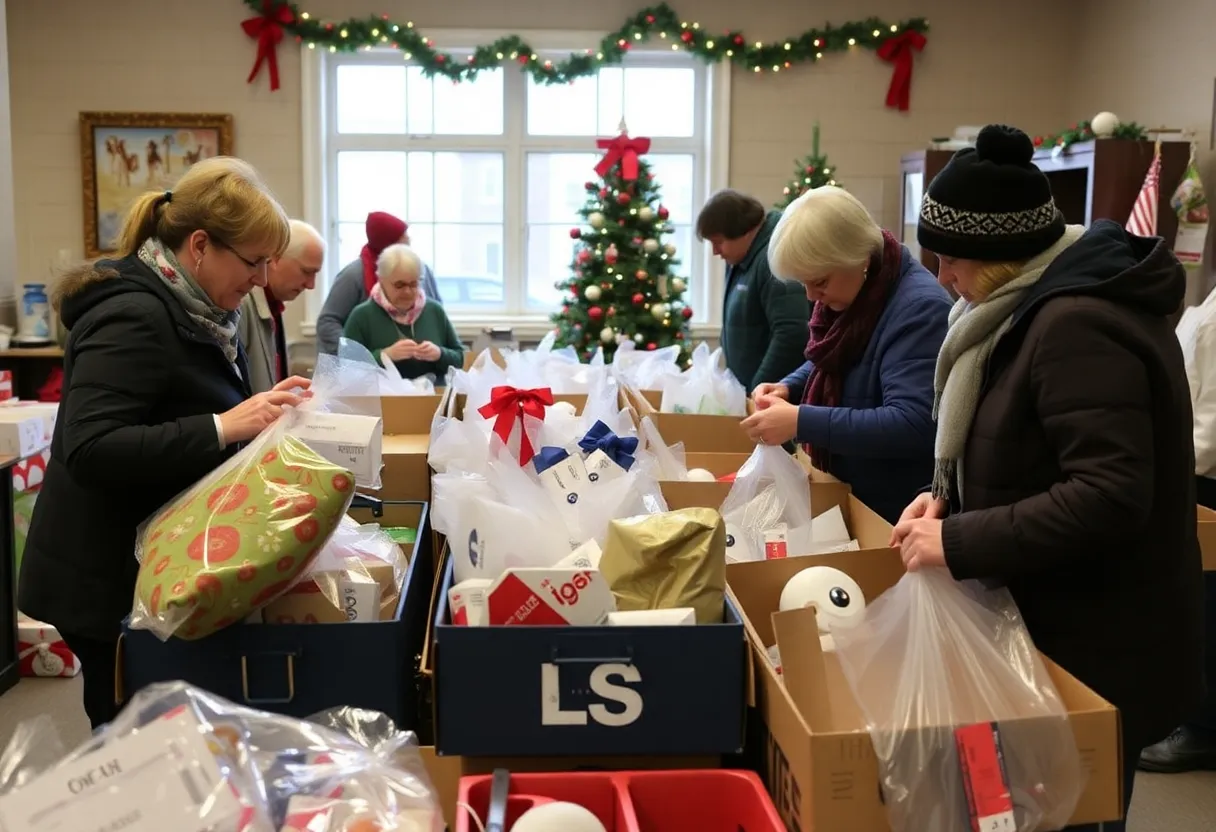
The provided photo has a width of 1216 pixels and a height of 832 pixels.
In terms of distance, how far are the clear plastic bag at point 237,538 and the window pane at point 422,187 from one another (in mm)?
5168

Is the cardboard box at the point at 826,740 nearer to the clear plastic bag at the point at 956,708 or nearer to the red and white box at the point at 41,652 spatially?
the clear plastic bag at the point at 956,708

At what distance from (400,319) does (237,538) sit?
108 inches

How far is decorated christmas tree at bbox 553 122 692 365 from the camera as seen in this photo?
574 centimetres

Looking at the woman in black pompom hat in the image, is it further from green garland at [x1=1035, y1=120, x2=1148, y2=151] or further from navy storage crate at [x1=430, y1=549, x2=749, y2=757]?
green garland at [x1=1035, y1=120, x2=1148, y2=151]

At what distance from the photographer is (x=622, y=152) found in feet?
19.1

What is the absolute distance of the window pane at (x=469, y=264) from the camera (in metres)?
6.57

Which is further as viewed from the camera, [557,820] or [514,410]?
[514,410]

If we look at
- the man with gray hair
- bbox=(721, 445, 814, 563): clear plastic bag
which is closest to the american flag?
bbox=(721, 445, 814, 563): clear plastic bag

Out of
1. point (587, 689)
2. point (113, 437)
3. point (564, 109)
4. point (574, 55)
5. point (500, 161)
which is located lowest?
point (587, 689)

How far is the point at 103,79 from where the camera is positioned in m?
6.04

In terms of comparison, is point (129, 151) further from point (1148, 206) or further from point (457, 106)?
point (1148, 206)

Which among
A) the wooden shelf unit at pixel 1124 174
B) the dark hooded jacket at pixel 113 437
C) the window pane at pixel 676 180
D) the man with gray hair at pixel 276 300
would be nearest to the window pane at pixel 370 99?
the window pane at pixel 676 180

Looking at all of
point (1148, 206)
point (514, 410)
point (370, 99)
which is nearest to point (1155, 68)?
point (1148, 206)

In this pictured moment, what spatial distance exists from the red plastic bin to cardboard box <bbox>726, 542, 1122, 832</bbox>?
5 cm
